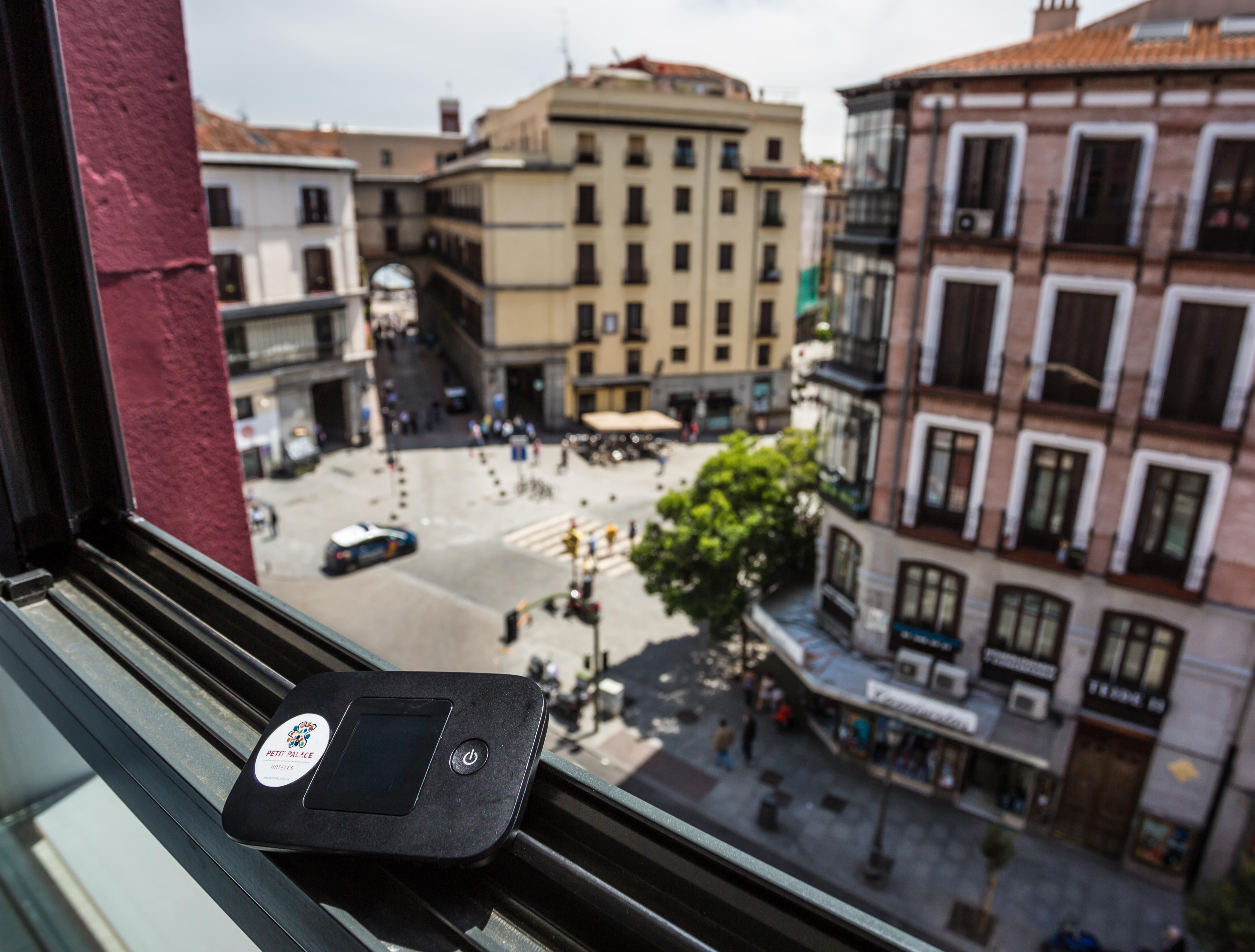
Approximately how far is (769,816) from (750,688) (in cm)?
389

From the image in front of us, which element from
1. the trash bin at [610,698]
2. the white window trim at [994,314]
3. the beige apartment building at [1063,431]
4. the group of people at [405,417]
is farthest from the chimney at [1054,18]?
the group of people at [405,417]

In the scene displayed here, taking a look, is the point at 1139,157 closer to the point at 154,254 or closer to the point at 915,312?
the point at 915,312

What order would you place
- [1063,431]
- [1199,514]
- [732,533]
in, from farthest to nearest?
[732,533] → [1063,431] → [1199,514]

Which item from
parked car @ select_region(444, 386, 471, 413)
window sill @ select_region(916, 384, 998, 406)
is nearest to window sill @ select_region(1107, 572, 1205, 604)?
window sill @ select_region(916, 384, 998, 406)

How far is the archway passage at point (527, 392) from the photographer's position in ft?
133

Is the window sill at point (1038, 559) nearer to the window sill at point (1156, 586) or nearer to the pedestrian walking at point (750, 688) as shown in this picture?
the window sill at point (1156, 586)

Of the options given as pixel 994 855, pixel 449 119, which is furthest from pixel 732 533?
pixel 449 119

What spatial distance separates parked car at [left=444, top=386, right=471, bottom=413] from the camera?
41.5 m

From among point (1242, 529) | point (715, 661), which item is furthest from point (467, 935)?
point (715, 661)

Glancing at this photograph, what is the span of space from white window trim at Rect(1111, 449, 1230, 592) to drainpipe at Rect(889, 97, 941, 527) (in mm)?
3724

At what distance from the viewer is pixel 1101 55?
13.5 metres

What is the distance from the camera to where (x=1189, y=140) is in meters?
12.6

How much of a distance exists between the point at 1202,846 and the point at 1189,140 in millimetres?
11384

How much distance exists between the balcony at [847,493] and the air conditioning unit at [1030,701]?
407 cm
